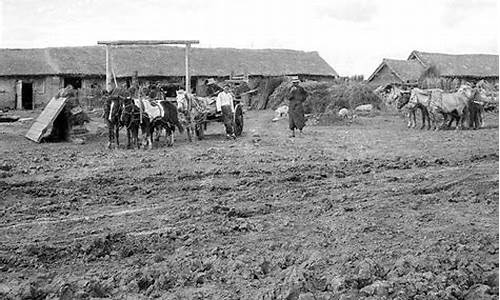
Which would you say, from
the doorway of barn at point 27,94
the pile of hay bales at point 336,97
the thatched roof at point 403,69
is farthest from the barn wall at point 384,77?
the doorway of barn at point 27,94

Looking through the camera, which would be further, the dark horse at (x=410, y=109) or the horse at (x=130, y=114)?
the dark horse at (x=410, y=109)

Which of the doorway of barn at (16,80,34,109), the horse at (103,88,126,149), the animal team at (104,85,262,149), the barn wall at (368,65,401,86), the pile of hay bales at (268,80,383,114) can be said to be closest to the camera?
the horse at (103,88,126,149)

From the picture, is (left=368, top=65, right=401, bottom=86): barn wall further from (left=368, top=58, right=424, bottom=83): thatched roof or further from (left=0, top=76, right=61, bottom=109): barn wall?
(left=0, top=76, right=61, bottom=109): barn wall

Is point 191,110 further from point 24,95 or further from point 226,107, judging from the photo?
point 24,95

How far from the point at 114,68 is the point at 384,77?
15969 millimetres

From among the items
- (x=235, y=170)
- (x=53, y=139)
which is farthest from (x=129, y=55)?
(x=235, y=170)

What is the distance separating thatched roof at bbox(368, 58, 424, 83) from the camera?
123ft

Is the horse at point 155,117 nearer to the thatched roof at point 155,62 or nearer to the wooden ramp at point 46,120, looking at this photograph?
the wooden ramp at point 46,120

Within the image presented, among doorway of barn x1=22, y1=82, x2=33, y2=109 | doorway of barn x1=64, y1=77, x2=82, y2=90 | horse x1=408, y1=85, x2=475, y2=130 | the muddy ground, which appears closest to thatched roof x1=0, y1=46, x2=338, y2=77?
doorway of barn x1=64, y1=77, x2=82, y2=90

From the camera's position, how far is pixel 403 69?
3822 cm

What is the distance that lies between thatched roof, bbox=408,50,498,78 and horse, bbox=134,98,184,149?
86.0ft

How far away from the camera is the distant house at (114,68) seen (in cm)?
3372

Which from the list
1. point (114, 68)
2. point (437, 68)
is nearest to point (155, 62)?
point (114, 68)

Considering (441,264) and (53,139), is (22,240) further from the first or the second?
(53,139)
